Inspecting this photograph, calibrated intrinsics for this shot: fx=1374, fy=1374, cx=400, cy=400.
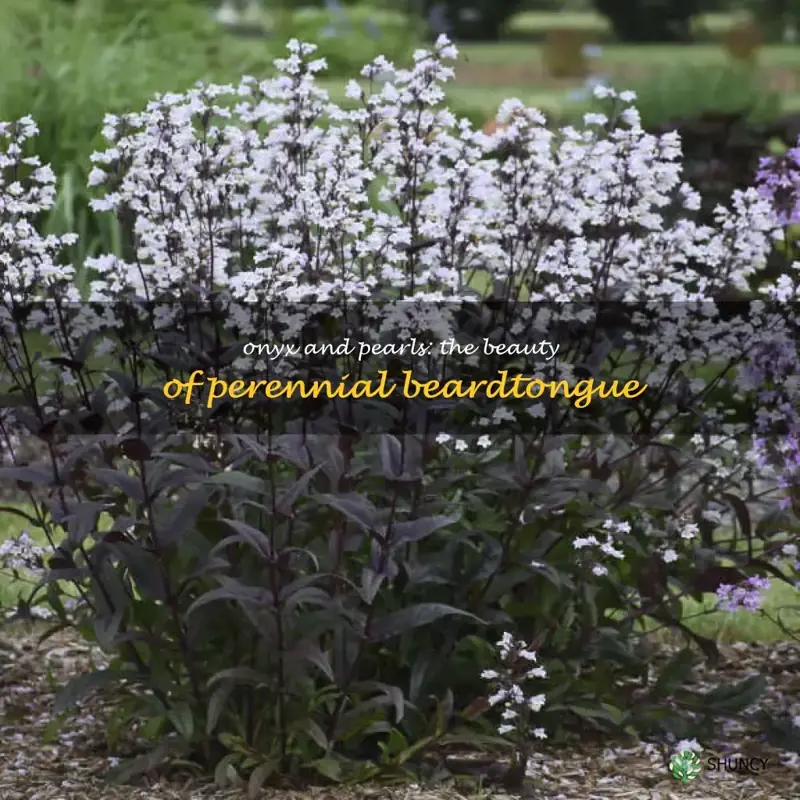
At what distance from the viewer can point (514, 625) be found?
337 cm

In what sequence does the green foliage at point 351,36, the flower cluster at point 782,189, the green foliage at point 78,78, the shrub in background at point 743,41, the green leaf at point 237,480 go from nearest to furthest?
the green leaf at point 237,480 → the flower cluster at point 782,189 → the green foliage at point 78,78 → the green foliage at point 351,36 → the shrub in background at point 743,41

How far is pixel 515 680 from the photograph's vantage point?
120 inches

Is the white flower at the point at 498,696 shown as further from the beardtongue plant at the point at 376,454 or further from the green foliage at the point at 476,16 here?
the green foliage at the point at 476,16

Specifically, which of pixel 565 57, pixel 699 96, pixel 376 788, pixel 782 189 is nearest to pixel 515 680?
pixel 376 788

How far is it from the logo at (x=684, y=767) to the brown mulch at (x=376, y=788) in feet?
0.07

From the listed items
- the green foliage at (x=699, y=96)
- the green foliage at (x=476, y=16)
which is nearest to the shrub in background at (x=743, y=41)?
the green foliage at (x=476, y=16)

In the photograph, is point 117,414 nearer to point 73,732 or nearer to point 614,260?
point 73,732

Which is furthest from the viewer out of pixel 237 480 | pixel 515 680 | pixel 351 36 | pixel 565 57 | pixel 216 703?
pixel 565 57

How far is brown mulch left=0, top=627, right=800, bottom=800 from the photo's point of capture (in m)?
3.23

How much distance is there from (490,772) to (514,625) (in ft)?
1.17

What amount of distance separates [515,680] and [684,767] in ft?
1.95

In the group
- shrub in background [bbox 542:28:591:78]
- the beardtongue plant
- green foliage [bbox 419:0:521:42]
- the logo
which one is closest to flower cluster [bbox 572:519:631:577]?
the beardtongue plant

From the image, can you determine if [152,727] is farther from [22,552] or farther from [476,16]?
[476,16]

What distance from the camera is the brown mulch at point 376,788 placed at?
10.6 feet
